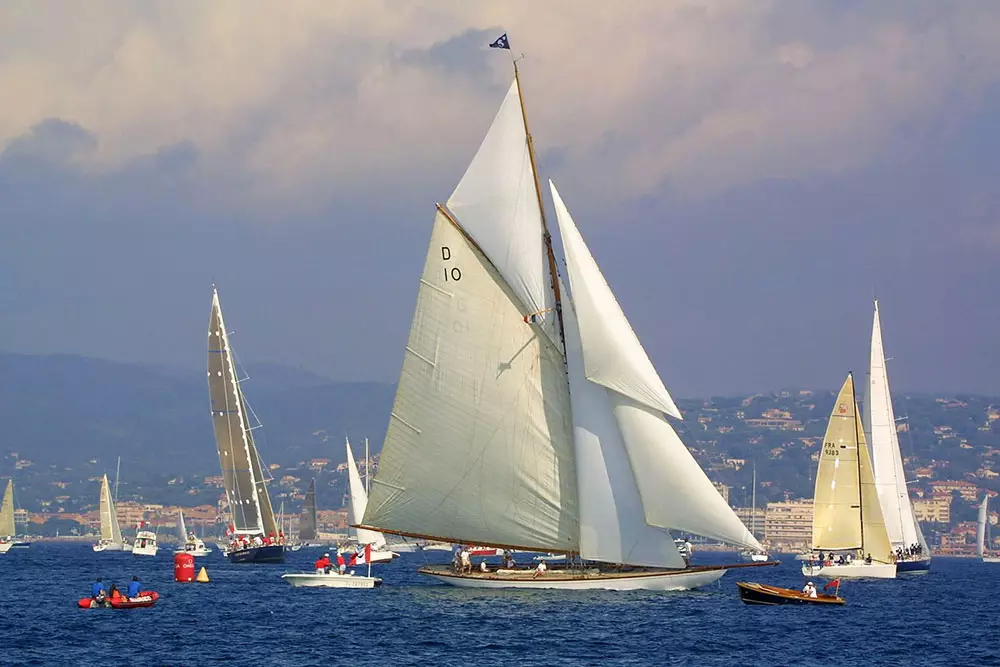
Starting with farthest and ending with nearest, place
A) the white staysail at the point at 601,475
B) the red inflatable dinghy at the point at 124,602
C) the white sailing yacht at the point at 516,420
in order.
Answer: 1. the red inflatable dinghy at the point at 124,602
2. the white staysail at the point at 601,475
3. the white sailing yacht at the point at 516,420

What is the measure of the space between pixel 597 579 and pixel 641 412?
8.46 metres

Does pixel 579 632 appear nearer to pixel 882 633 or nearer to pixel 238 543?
pixel 882 633

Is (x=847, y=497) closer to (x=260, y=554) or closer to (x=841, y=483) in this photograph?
(x=841, y=483)

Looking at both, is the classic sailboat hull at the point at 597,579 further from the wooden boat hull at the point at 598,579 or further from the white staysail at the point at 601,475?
the white staysail at the point at 601,475

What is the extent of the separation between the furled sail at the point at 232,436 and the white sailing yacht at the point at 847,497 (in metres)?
46.0

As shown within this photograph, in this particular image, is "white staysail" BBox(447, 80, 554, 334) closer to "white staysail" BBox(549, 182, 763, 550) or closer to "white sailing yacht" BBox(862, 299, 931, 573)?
"white staysail" BBox(549, 182, 763, 550)

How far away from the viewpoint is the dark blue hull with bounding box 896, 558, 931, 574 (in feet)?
404

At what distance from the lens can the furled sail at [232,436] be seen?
129625 millimetres

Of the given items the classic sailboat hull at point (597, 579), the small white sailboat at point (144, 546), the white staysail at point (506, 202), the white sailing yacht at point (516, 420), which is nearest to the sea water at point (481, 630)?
the classic sailboat hull at point (597, 579)

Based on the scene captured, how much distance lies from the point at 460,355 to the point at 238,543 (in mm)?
65633

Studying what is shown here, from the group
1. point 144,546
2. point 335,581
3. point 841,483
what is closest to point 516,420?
point 335,581

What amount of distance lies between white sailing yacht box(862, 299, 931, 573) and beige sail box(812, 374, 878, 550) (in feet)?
41.2

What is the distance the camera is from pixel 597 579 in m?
74.1

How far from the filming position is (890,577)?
115250 mm
